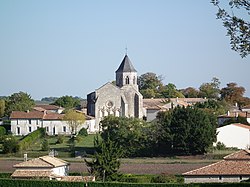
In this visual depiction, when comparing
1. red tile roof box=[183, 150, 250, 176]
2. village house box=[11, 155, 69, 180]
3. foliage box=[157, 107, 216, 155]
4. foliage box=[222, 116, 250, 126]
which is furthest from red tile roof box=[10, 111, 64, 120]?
red tile roof box=[183, 150, 250, 176]

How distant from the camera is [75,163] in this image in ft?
189

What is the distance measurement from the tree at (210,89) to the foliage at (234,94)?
316 cm

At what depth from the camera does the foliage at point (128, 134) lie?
6516 centimetres

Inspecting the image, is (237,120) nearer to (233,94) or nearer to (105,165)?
(105,165)

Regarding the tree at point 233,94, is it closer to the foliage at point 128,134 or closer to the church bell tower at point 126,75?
the church bell tower at point 126,75

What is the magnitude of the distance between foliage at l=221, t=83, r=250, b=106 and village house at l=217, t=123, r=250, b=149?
62.3 meters

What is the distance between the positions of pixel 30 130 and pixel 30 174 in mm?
52036

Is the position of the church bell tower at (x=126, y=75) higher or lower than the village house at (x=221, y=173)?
higher

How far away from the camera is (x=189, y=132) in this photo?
209 feet

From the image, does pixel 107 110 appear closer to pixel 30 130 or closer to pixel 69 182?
pixel 30 130

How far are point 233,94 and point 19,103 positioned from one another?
46418 millimetres

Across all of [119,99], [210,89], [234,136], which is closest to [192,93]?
[210,89]

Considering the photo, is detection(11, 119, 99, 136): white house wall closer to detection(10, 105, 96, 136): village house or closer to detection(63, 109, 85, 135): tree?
detection(10, 105, 96, 136): village house

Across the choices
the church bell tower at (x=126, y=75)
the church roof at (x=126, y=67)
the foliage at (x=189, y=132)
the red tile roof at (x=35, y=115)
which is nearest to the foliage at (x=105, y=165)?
the foliage at (x=189, y=132)
